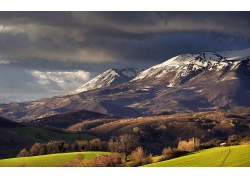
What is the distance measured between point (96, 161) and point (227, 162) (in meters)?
36.1

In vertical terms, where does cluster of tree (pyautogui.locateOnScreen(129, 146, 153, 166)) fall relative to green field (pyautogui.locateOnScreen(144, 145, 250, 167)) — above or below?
above

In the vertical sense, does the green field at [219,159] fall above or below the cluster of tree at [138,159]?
below

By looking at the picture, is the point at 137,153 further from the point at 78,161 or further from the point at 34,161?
the point at 34,161

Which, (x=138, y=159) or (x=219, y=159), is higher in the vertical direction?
(x=138, y=159)

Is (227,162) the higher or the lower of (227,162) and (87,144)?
the lower

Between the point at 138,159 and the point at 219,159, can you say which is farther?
the point at 138,159

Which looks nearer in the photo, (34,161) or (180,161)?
(180,161)

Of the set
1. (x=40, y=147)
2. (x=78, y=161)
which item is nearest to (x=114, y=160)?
(x=78, y=161)

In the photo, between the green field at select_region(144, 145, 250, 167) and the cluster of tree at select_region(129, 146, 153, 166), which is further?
the cluster of tree at select_region(129, 146, 153, 166)

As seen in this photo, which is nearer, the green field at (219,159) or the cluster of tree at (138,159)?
the green field at (219,159)

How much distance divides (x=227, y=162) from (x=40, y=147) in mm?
108164

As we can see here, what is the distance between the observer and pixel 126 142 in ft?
448
